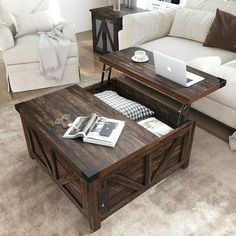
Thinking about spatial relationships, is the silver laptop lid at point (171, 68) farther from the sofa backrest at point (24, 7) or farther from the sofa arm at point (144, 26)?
the sofa backrest at point (24, 7)

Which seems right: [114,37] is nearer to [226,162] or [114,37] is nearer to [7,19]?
[7,19]

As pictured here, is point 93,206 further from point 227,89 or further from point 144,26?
point 144,26

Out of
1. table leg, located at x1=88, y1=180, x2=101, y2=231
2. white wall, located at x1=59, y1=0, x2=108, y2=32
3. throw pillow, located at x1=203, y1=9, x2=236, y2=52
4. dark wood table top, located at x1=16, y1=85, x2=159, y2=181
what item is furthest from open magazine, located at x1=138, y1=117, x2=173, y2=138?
white wall, located at x1=59, y1=0, x2=108, y2=32

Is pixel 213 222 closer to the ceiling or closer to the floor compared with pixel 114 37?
closer to the floor

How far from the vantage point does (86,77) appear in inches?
124

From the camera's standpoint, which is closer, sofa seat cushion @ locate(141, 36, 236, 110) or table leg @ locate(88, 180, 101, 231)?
table leg @ locate(88, 180, 101, 231)

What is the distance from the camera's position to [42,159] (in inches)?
73.6

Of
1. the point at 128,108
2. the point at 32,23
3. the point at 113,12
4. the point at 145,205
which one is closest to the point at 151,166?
the point at 145,205

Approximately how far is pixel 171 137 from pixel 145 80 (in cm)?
48

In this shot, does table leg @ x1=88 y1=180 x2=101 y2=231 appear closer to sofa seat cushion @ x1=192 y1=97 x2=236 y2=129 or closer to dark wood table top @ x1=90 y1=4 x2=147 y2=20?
sofa seat cushion @ x1=192 y1=97 x2=236 y2=129

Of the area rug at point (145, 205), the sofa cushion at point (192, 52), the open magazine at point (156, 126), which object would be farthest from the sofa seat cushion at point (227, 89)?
the open magazine at point (156, 126)

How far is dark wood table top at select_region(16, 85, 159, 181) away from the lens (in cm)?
140

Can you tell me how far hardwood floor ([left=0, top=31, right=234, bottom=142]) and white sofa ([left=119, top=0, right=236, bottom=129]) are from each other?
10 cm

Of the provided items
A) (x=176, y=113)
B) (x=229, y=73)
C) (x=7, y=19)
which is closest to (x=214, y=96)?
(x=229, y=73)
